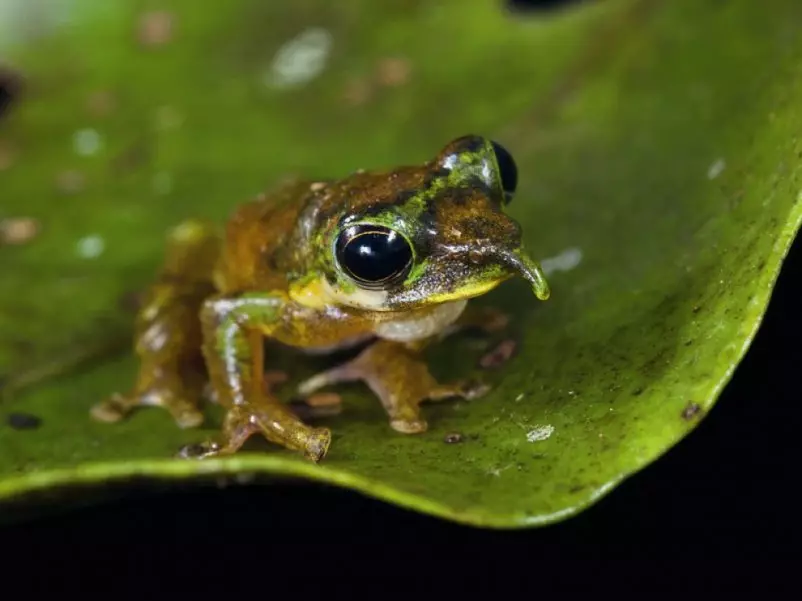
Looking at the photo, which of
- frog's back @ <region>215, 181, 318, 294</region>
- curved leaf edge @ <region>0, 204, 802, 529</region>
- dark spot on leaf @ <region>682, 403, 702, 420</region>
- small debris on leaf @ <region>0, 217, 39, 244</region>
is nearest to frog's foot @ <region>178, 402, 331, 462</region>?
curved leaf edge @ <region>0, 204, 802, 529</region>

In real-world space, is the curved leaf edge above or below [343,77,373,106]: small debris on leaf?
below

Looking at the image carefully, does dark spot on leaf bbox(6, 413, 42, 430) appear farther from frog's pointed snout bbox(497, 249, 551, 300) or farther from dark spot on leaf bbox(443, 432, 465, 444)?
frog's pointed snout bbox(497, 249, 551, 300)

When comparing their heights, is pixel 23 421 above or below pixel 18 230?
below

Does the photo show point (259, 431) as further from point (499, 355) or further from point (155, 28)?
point (155, 28)

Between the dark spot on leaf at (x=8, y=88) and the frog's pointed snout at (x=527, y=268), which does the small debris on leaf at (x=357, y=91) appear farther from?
the frog's pointed snout at (x=527, y=268)

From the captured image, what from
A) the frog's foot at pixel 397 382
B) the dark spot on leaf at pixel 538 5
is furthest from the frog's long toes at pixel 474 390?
the dark spot on leaf at pixel 538 5

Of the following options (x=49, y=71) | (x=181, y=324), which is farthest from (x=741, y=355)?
(x=49, y=71)

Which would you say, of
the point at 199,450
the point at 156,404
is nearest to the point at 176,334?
the point at 156,404
